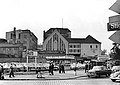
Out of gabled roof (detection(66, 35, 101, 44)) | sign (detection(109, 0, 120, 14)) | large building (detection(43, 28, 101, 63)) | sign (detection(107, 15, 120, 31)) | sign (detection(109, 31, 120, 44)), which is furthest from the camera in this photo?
gabled roof (detection(66, 35, 101, 44))

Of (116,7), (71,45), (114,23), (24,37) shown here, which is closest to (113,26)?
(114,23)

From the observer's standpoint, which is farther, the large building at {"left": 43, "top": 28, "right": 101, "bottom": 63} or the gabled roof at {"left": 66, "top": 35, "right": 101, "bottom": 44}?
the gabled roof at {"left": 66, "top": 35, "right": 101, "bottom": 44}

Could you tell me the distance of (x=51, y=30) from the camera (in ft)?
496

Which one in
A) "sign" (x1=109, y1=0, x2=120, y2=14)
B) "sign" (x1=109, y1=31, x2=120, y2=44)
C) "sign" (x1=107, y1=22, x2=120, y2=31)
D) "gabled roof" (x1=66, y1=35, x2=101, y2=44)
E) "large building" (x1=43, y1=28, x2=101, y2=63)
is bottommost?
"sign" (x1=109, y1=31, x2=120, y2=44)

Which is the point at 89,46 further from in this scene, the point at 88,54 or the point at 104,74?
the point at 104,74

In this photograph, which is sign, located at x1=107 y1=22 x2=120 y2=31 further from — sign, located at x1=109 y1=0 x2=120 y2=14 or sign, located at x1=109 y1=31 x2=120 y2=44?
sign, located at x1=109 y1=0 x2=120 y2=14

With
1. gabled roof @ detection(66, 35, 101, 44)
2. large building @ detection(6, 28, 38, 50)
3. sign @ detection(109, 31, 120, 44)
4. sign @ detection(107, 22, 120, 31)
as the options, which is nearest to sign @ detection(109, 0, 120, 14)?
sign @ detection(107, 22, 120, 31)

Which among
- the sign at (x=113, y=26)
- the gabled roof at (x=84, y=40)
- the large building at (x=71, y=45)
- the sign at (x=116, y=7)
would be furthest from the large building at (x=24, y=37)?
the sign at (x=116, y=7)

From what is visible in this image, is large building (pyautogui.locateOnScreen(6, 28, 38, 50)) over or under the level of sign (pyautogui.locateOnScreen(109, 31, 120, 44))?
over

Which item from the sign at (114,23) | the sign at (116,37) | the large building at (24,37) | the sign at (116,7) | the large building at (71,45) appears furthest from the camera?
the large building at (71,45)

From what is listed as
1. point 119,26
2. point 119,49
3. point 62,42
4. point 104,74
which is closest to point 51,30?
point 62,42

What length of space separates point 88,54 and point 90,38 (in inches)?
378

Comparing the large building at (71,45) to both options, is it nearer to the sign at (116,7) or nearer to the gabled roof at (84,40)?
the gabled roof at (84,40)

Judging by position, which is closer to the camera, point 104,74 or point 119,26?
point 119,26
